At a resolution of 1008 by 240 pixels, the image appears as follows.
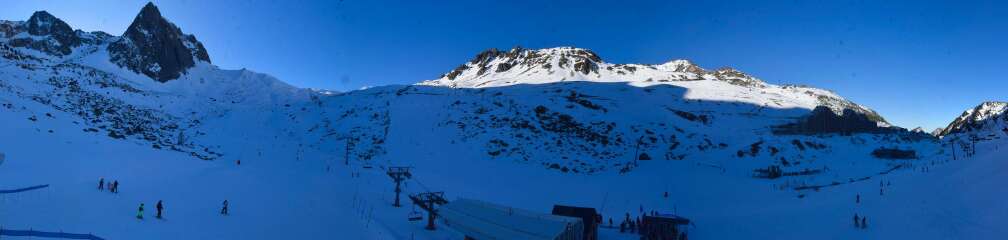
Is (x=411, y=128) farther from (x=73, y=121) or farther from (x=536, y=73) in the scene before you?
(x=536, y=73)

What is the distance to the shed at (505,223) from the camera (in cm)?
1969

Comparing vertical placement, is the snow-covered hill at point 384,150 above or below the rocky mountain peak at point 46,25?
below

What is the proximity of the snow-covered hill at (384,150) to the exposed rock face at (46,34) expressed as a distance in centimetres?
33

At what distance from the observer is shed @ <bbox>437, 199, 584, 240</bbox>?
19688mm

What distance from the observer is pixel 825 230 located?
83.3ft

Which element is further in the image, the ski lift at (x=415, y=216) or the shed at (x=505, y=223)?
the ski lift at (x=415, y=216)

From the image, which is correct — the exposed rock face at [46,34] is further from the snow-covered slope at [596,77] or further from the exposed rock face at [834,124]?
the exposed rock face at [834,124]

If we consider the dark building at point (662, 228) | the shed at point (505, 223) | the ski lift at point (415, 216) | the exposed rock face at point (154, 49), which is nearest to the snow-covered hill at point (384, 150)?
the exposed rock face at point (154, 49)

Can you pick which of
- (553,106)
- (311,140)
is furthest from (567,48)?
(311,140)

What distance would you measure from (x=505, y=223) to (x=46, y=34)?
94.1 m

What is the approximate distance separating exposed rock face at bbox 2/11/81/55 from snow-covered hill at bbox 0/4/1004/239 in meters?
0.33

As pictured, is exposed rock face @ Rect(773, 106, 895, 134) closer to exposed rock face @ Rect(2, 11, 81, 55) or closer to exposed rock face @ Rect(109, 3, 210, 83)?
exposed rock face @ Rect(109, 3, 210, 83)

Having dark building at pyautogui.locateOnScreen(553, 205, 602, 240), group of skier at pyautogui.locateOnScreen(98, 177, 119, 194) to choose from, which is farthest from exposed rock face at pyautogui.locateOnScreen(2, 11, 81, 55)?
dark building at pyautogui.locateOnScreen(553, 205, 602, 240)

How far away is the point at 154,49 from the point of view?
3228 inches
